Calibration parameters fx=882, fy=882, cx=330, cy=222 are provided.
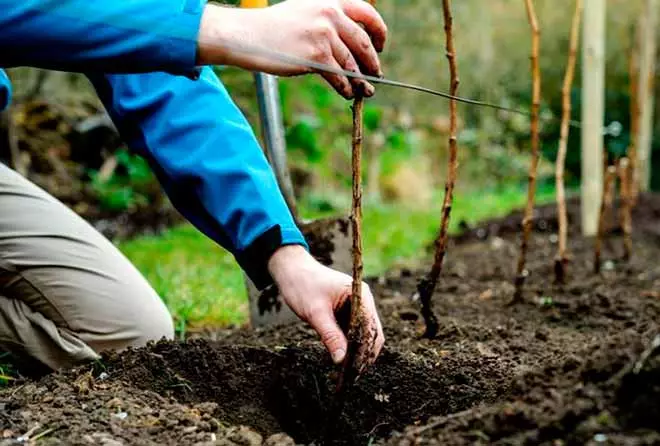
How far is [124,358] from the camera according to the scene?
6.68ft

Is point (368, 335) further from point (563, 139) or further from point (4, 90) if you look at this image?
point (563, 139)

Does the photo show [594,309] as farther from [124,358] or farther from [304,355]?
[124,358]

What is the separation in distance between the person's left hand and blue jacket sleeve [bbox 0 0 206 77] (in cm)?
53

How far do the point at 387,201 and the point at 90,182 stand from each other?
4.07 m

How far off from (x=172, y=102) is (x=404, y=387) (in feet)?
2.86

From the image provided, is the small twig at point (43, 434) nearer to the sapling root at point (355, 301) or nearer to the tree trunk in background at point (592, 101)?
the sapling root at point (355, 301)

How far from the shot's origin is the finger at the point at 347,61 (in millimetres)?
1467

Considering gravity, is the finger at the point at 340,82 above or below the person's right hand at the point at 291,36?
below

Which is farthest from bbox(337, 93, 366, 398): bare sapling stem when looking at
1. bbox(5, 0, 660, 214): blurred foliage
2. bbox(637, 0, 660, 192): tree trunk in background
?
bbox(5, 0, 660, 214): blurred foliage

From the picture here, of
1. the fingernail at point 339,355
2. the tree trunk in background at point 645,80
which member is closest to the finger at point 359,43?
the fingernail at point 339,355

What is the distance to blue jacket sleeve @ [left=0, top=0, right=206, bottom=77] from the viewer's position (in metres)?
1.36

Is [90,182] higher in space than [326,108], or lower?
lower

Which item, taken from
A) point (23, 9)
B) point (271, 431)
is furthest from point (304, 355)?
point (23, 9)

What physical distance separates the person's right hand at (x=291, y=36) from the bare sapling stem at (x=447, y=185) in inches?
30.0
